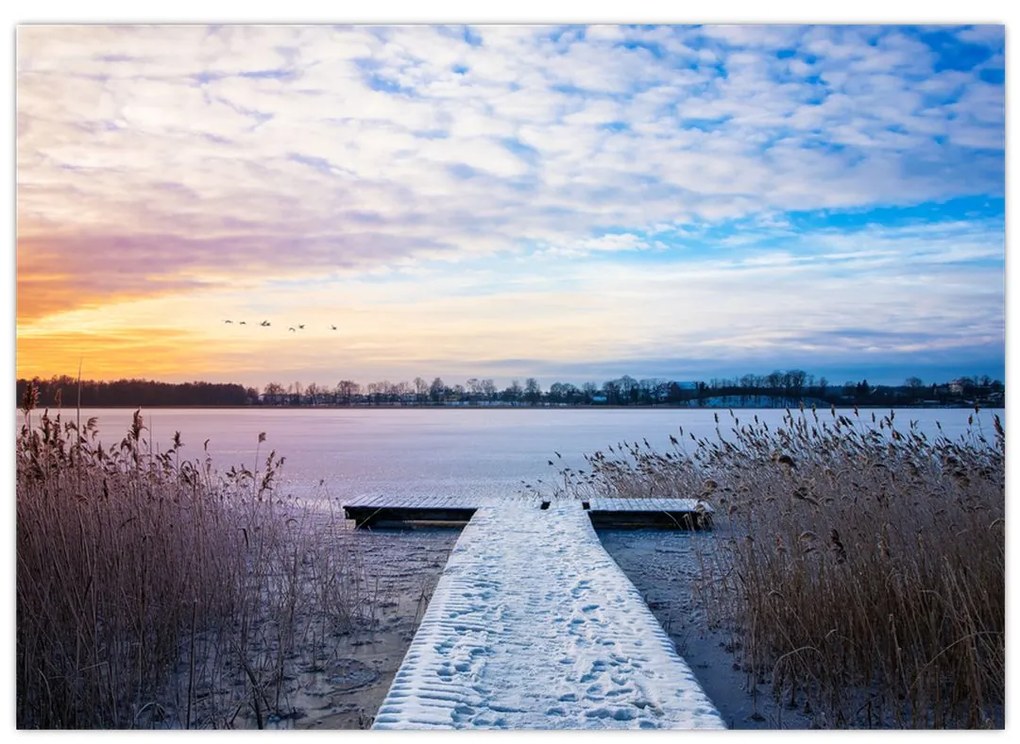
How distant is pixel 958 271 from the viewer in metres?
4.24

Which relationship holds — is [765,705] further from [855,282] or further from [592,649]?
[855,282]

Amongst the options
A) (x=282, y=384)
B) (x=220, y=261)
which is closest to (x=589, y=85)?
(x=220, y=261)

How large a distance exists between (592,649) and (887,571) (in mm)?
1380

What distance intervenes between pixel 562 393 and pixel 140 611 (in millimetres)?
7287

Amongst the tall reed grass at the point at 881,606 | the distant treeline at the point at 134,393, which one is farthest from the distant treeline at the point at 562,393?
the tall reed grass at the point at 881,606

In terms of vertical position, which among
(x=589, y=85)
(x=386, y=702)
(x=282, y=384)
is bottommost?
(x=386, y=702)

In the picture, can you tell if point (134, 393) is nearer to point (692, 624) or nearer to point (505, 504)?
point (505, 504)

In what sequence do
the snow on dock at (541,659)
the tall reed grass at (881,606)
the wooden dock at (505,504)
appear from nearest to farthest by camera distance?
the snow on dock at (541,659) < the tall reed grass at (881,606) < the wooden dock at (505,504)

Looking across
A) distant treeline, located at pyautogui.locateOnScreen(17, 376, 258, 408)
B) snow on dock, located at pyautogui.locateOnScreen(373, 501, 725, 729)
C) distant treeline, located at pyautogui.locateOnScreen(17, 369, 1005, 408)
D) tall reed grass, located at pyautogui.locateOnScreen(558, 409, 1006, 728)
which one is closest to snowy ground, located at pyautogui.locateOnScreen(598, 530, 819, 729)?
tall reed grass, located at pyautogui.locateOnScreen(558, 409, 1006, 728)

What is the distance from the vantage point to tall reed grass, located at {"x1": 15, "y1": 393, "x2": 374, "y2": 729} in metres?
3.29

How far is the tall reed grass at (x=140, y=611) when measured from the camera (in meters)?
3.29

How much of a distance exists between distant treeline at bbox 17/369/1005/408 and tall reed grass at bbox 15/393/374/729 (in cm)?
54

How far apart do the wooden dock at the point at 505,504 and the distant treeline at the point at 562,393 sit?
3.20 ft

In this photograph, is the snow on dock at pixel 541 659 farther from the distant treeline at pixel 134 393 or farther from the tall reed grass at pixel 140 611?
the distant treeline at pixel 134 393
